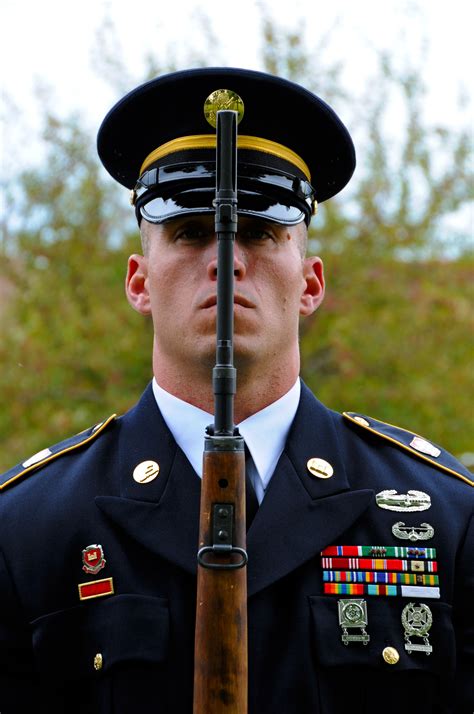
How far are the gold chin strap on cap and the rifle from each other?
62cm

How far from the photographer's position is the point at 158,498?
9.31 ft

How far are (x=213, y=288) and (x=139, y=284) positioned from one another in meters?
0.47

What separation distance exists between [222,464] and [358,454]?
0.85 meters

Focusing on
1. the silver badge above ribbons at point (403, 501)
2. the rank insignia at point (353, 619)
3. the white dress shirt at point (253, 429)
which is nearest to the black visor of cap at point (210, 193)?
the white dress shirt at point (253, 429)

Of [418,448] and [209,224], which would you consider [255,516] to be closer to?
[418,448]

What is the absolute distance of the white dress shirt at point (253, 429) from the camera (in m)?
2.92

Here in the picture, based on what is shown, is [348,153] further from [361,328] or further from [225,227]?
[361,328]

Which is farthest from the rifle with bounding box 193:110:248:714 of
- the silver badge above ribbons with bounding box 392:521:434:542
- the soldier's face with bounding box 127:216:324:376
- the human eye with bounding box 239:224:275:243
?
the silver badge above ribbons with bounding box 392:521:434:542

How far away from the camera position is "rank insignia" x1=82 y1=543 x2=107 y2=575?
2.75 meters

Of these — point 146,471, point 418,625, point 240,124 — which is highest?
point 240,124

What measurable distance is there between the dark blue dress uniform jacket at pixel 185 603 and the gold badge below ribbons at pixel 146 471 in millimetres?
18

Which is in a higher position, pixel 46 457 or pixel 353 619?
pixel 46 457

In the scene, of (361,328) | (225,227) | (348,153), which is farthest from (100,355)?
(225,227)

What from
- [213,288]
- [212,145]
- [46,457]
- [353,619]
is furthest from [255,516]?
[212,145]
